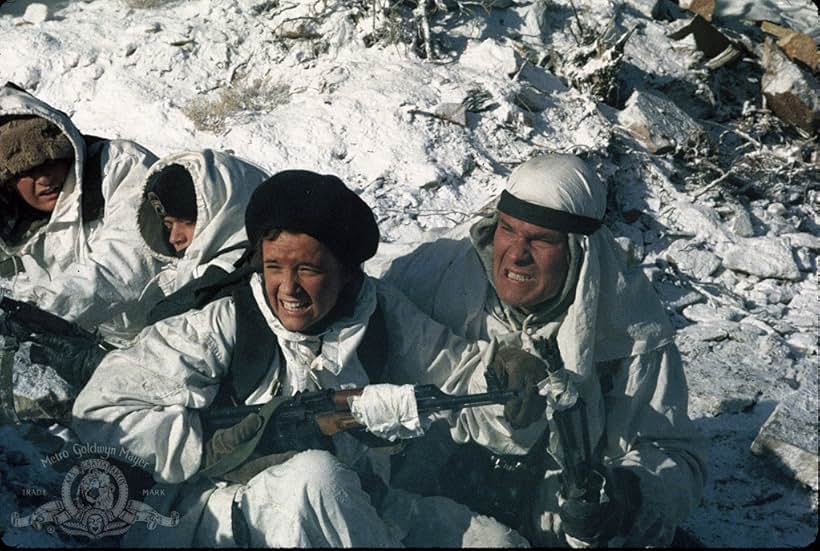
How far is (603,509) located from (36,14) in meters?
6.64

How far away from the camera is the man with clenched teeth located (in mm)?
3891

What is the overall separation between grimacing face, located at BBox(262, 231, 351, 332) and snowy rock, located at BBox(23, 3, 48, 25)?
5690mm

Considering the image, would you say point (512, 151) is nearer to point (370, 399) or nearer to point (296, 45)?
point (296, 45)

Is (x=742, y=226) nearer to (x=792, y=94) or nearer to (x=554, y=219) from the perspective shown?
(x=792, y=94)

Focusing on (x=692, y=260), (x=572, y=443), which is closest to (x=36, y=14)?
(x=692, y=260)

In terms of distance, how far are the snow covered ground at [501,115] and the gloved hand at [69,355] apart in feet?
6.58

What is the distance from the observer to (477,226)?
412 centimetres

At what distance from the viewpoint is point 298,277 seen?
3.61 m

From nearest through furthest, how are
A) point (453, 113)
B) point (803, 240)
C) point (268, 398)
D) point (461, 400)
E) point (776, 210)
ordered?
point (461, 400) < point (268, 398) < point (803, 240) < point (776, 210) < point (453, 113)

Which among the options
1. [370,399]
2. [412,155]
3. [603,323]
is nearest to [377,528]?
[370,399]

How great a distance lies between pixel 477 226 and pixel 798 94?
4470mm

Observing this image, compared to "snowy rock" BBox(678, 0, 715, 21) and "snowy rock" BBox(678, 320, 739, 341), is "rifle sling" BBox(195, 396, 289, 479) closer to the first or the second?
"snowy rock" BBox(678, 320, 739, 341)

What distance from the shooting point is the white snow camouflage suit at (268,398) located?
3.32 meters

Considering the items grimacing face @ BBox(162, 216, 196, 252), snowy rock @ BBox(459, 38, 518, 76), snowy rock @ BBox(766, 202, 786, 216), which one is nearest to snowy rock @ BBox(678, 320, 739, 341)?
snowy rock @ BBox(766, 202, 786, 216)
